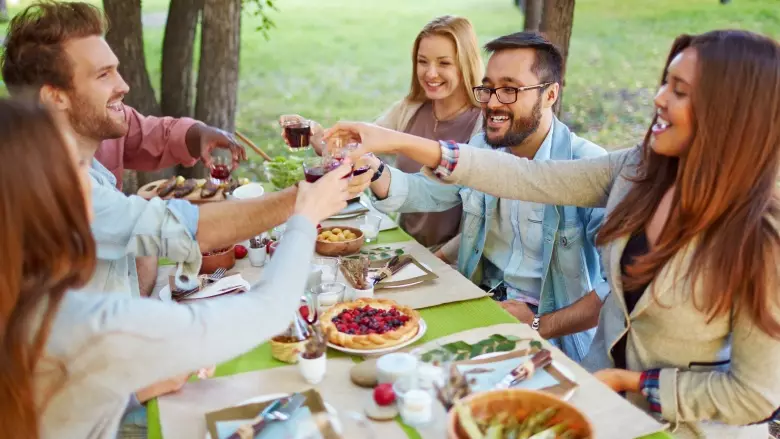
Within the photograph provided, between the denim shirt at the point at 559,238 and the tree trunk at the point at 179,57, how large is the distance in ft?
9.29

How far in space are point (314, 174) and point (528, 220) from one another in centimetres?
112

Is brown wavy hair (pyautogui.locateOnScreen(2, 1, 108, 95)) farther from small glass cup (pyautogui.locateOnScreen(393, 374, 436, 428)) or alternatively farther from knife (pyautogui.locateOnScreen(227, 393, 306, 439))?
small glass cup (pyautogui.locateOnScreen(393, 374, 436, 428))

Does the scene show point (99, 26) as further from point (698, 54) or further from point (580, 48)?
point (580, 48)

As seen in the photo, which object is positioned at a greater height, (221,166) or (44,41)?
(44,41)

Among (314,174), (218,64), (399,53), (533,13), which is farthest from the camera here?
(399,53)

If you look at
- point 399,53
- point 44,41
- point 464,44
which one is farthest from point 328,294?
point 399,53

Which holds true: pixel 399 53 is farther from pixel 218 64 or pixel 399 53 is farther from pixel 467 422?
pixel 467 422

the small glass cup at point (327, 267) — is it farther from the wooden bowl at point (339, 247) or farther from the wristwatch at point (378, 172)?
the wristwatch at point (378, 172)

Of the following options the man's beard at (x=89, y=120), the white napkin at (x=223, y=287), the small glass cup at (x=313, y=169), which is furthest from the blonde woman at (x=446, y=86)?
the man's beard at (x=89, y=120)

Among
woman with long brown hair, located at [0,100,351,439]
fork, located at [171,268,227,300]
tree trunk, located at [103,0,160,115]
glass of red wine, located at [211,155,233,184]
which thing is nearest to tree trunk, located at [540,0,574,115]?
glass of red wine, located at [211,155,233,184]

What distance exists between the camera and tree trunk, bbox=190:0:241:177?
16.2 ft

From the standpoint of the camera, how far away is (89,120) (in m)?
2.63

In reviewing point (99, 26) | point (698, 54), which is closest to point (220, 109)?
point (99, 26)

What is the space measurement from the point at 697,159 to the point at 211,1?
390cm
